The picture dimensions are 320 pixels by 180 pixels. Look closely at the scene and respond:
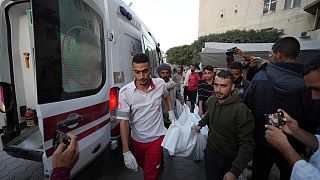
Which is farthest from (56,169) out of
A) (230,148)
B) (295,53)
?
(295,53)

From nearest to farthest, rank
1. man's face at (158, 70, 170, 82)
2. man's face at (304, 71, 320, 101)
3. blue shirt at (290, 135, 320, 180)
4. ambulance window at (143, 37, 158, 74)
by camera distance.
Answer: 1. blue shirt at (290, 135, 320, 180)
2. man's face at (304, 71, 320, 101)
3. man's face at (158, 70, 170, 82)
4. ambulance window at (143, 37, 158, 74)

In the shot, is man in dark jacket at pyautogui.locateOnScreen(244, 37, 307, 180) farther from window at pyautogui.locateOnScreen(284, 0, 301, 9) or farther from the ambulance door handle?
window at pyautogui.locateOnScreen(284, 0, 301, 9)

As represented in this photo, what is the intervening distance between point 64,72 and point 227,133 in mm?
1600

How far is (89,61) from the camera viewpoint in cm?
237

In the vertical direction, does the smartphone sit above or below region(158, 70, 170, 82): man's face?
below

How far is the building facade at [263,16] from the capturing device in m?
16.9

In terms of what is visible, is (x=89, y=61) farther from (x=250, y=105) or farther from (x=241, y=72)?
(x=241, y=72)

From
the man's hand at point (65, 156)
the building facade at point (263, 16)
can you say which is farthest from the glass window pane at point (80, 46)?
the building facade at point (263, 16)

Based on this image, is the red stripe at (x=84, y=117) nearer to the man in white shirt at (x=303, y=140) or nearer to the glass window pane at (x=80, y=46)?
the glass window pane at (x=80, y=46)

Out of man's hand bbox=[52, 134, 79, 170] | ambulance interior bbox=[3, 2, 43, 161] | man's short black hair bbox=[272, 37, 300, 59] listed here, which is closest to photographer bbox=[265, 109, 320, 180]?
man's short black hair bbox=[272, 37, 300, 59]

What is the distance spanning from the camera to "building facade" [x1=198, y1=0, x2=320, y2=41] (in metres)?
16.9

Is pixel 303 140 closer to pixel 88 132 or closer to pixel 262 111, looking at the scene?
pixel 262 111

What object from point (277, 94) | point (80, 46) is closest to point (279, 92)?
point (277, 94)

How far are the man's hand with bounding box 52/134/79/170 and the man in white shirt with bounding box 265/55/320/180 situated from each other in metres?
1.24
